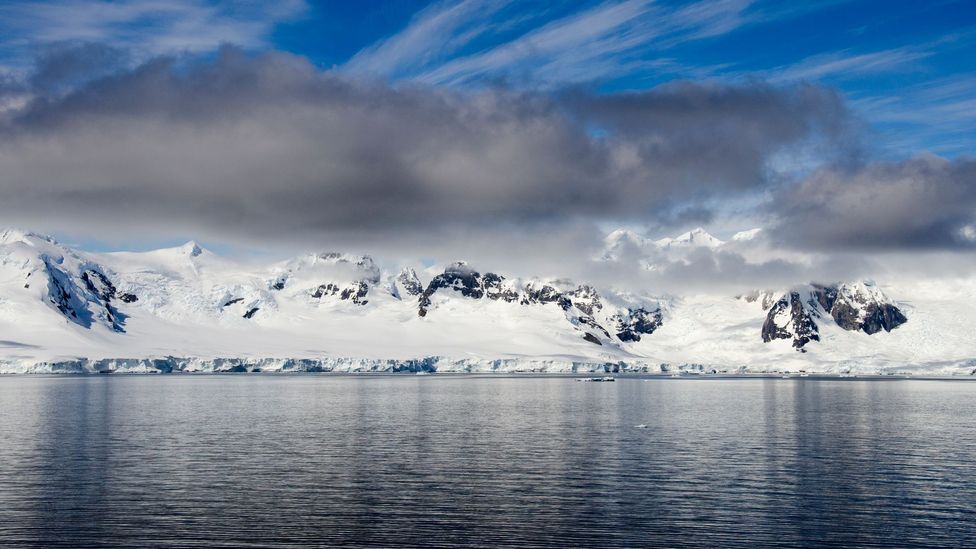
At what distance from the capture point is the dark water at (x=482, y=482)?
135 feet

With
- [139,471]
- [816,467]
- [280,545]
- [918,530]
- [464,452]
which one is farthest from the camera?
[464,452]

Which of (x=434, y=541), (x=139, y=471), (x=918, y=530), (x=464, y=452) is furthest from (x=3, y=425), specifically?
(x=918, y=530)

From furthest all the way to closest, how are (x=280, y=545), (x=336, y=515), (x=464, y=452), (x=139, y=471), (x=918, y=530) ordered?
(x=464, y=452), (x=139, y=471), (x=336, y=515), (x=918, y=530), (x=280, y=545)

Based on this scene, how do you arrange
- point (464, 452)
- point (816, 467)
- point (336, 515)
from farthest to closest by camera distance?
point (464, 452) → point (816, 467) → point (336, 515)

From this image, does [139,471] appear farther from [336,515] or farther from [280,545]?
[280,545]

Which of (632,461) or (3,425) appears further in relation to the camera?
(3,425)

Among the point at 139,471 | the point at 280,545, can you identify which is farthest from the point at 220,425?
the point at 280,545

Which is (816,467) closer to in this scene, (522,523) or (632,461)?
(632,461)

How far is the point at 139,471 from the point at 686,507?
115ft

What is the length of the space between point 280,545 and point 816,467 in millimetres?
39472

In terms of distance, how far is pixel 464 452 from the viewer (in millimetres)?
68312

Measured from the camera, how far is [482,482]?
54.2 m

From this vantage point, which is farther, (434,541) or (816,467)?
(816,467)

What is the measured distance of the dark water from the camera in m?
41.2
